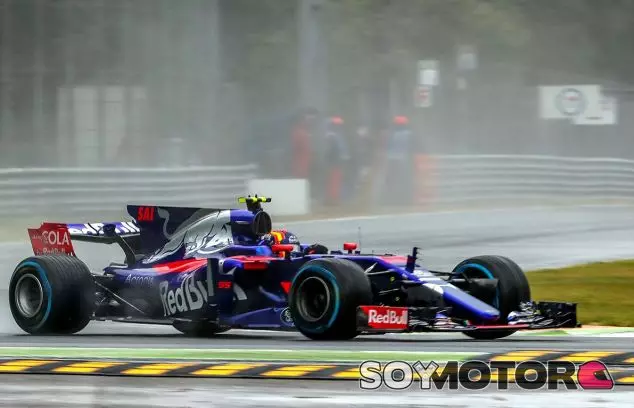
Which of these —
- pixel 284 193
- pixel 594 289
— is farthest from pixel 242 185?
pixel 594 289

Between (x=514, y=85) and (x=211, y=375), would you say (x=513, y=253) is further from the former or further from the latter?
(x=514, y=85)

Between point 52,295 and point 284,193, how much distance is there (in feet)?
55.2

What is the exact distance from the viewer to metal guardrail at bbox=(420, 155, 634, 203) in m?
35.1

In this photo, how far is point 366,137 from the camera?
1396 inches

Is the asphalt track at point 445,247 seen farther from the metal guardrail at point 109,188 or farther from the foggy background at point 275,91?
the foggy background at point 275,91

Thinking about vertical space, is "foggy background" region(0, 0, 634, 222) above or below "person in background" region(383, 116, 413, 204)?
above

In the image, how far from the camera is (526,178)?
36719 millimetres

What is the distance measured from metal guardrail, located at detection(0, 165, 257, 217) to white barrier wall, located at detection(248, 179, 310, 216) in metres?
0.53

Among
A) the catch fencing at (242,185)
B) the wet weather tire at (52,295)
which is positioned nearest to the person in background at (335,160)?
the catch fencing at (242,185)

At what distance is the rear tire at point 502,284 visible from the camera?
12.6 metres

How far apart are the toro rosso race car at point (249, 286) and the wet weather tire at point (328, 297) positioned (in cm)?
1

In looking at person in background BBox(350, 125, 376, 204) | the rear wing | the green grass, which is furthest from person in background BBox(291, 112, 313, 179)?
the rear wing

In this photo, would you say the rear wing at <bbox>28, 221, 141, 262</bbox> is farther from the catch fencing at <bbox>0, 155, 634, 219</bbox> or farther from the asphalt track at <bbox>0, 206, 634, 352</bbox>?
the catch fencing at <bbox>0, 155, 634, 219</bbox>

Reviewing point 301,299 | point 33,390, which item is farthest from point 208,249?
point 33,390
